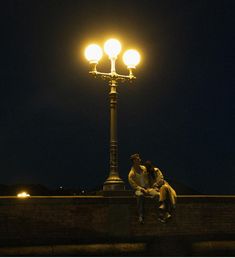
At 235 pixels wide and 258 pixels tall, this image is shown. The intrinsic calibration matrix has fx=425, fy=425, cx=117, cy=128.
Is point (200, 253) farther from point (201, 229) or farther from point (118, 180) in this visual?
point (118, 180)

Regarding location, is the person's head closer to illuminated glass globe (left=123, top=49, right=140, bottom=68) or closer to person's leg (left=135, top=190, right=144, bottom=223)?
person's leg (left=135, top=190, right=144, bottom=223)

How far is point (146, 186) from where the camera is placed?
11.0m

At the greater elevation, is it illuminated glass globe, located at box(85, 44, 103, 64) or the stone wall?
illuminated glass globe, located at box(85, 44, 103, 64)

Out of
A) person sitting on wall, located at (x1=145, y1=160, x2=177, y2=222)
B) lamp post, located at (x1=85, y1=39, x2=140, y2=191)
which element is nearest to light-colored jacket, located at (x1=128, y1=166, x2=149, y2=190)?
person sitting on wall, located at (x1=145, y1=160, x2=177, y2=222)

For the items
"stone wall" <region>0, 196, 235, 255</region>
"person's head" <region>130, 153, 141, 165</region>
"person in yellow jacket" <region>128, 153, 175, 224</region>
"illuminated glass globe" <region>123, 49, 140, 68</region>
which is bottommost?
"stone wall" <region>0, 196, 235, 255</region>

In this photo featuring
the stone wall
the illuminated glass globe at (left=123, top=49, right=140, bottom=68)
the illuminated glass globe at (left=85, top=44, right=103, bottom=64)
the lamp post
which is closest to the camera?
the stone wall

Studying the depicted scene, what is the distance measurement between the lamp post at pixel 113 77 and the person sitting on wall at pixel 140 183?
344mm

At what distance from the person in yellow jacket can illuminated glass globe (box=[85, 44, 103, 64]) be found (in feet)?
9.26

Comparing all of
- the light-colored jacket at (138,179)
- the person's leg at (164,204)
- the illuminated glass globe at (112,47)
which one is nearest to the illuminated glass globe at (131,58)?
the illuminated glass globe at (112,47)

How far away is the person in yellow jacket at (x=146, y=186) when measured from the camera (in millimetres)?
10766

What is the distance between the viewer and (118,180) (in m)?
10.9

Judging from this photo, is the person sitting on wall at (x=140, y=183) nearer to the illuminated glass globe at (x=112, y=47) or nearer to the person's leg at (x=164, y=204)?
the person's leg at (x=164, y=204)

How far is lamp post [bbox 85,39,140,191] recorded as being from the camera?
1090cm

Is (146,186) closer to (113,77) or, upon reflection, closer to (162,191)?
(162,191)
